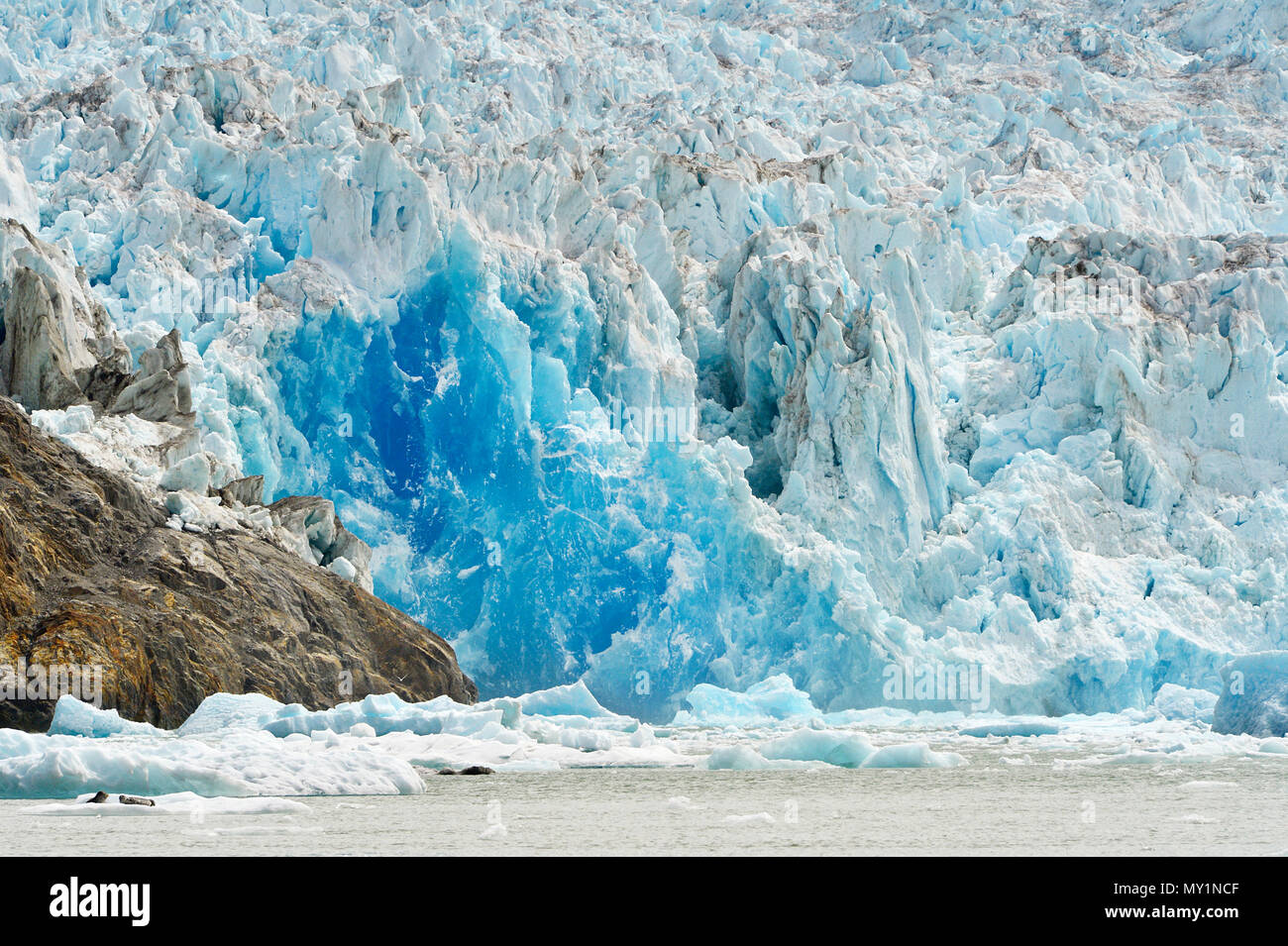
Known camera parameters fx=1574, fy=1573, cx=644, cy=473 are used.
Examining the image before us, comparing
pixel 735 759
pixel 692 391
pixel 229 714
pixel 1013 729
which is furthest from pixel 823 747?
pixel 692 391

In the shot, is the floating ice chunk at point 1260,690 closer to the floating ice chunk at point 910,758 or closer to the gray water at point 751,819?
the gray water at point 751,819

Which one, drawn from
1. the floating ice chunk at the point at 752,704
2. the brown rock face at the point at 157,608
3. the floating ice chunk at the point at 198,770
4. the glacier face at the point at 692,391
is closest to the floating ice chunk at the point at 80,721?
the brown rock face at the point at 157,608

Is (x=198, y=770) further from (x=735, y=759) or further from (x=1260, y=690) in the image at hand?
(x=1260, y=690)

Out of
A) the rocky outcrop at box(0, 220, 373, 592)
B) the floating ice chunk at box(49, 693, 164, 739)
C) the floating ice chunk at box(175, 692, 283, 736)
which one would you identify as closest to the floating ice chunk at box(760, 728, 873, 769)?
the floating ice chunk at box(175, 692, 283, 736)

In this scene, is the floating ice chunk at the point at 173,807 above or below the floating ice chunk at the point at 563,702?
below
